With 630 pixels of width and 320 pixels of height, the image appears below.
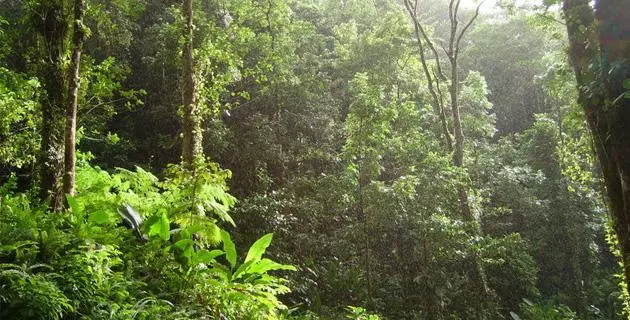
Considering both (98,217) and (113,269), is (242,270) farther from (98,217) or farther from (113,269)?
(98,217)

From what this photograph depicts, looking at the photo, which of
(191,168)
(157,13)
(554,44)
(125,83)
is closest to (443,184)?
(191,168)

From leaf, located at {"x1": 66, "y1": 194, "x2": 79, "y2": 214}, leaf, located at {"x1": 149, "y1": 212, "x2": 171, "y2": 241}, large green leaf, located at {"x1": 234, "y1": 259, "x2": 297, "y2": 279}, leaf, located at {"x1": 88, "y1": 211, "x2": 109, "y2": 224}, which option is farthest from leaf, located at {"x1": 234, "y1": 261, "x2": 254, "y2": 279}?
leaf, located at {"x1": 66, "y1": 194, "x2": 79, "y2": 214}

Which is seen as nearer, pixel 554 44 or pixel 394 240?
pixel 394 240

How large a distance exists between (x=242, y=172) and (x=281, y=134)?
216cm

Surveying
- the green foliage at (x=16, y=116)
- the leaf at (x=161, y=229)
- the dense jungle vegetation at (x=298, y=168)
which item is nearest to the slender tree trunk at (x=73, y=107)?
the dense jungle vegetation at (x=298, y=168)

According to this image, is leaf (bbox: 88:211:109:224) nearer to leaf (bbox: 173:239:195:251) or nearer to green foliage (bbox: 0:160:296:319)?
green foliage (bbox: 0:160:296:319)

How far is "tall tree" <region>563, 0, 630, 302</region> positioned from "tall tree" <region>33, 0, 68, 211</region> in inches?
211

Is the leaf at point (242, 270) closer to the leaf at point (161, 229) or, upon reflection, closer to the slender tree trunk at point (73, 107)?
the leaf at point (161, 229)

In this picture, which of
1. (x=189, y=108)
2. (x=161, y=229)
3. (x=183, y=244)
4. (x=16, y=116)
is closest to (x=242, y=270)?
(x=183, y=244)

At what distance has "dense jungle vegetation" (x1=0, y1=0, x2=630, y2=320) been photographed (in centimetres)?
400

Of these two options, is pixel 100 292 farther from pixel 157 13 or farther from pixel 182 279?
pixel 157 13

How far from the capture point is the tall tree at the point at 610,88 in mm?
3264

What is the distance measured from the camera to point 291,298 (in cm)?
1184

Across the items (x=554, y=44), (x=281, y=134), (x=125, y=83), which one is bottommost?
(x=281, y=134)
